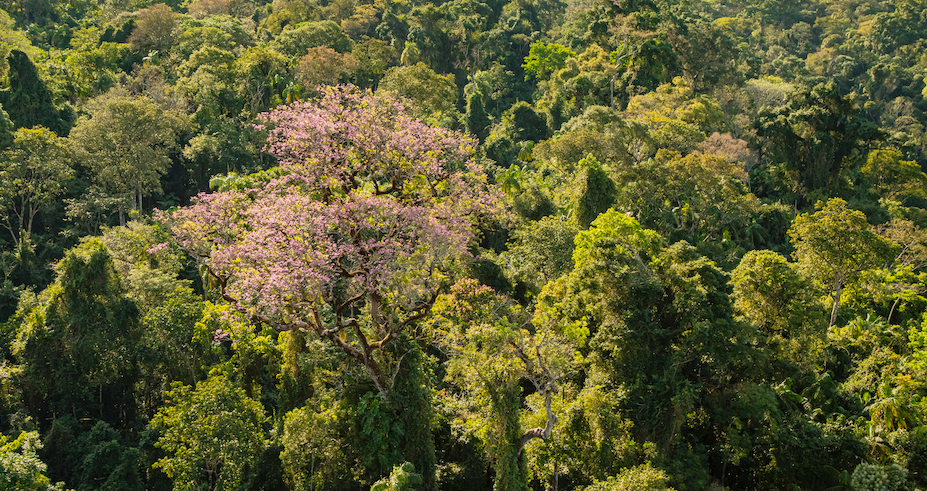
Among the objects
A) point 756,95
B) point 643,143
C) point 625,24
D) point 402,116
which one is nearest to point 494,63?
point 625,24

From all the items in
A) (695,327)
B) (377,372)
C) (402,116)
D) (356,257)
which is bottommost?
(377,372)

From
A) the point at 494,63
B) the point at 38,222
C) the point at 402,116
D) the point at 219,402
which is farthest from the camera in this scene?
the point at 494,63

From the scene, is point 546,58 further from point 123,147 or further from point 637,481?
point 637,481

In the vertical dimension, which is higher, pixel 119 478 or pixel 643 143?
pixel 643 143

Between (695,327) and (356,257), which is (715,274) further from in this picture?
(356,257)

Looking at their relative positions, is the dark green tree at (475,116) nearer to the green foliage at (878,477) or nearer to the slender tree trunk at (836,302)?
the slender tree trunk at (836,302)

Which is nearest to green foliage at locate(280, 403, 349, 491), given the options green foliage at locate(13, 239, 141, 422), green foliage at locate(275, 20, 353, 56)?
Result: green foliage at locate(13, 239, 141, 422)

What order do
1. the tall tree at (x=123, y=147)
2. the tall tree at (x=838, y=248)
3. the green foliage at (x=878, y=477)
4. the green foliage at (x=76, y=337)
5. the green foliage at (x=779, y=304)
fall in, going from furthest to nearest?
the tall tree at (x=123, y=147) → the tall tree at (x=838, y=248) → the green foliage at (x=76, y=337) → the green foliage at (x=779, y=304) → the green foliage at (x=878, y=477)

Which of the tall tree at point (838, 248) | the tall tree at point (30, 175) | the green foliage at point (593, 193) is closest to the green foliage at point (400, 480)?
the green foliage at point (593, 193)
